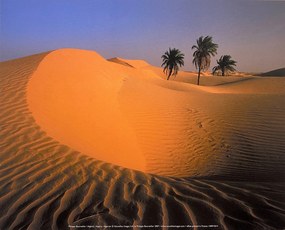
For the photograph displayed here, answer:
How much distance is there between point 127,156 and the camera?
6.05 m

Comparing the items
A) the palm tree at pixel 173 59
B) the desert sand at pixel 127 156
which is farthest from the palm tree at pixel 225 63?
the desert sand at pixel 127 156

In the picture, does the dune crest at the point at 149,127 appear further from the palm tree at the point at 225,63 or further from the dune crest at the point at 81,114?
the palm tree at the point at 225,63

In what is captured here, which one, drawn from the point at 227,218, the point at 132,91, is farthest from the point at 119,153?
the point at 132,91

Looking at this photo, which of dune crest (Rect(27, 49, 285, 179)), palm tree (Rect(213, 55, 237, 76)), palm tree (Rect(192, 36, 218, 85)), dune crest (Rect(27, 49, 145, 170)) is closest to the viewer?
dune crest (Rect(27, 49, 145, 170))

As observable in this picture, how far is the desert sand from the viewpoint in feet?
9.50

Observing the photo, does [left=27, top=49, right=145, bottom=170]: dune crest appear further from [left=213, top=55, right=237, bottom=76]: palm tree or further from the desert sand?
[left=213, top=55, right=237, bottom=76]: palm tree

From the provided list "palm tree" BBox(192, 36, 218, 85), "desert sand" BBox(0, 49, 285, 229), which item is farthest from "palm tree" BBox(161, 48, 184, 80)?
"desert sand" BBox(0, 49, 285, 229)

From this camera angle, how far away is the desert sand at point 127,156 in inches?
114

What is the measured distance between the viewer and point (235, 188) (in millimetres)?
3488

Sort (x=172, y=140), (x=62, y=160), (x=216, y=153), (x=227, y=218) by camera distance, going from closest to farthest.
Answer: (x=227, y=218), (x=62, y=160), (x=216, y=153), (x=172, y=140)

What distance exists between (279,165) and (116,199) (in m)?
4.30

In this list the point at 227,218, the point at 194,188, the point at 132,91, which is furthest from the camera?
the point at 132,91

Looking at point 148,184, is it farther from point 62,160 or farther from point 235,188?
point 62,160

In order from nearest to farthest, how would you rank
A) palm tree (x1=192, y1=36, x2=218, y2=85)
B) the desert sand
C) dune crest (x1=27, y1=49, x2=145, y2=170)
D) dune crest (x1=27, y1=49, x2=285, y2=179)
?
1. the desert sand
2. dune crest (x1=27, y1=49, x2=145, y2=170)
3. dune crest (x1=27, y1=49, x2=285, y2=179)
4. palm tree (x1=192, y1=36, x2=218, y2=85)
